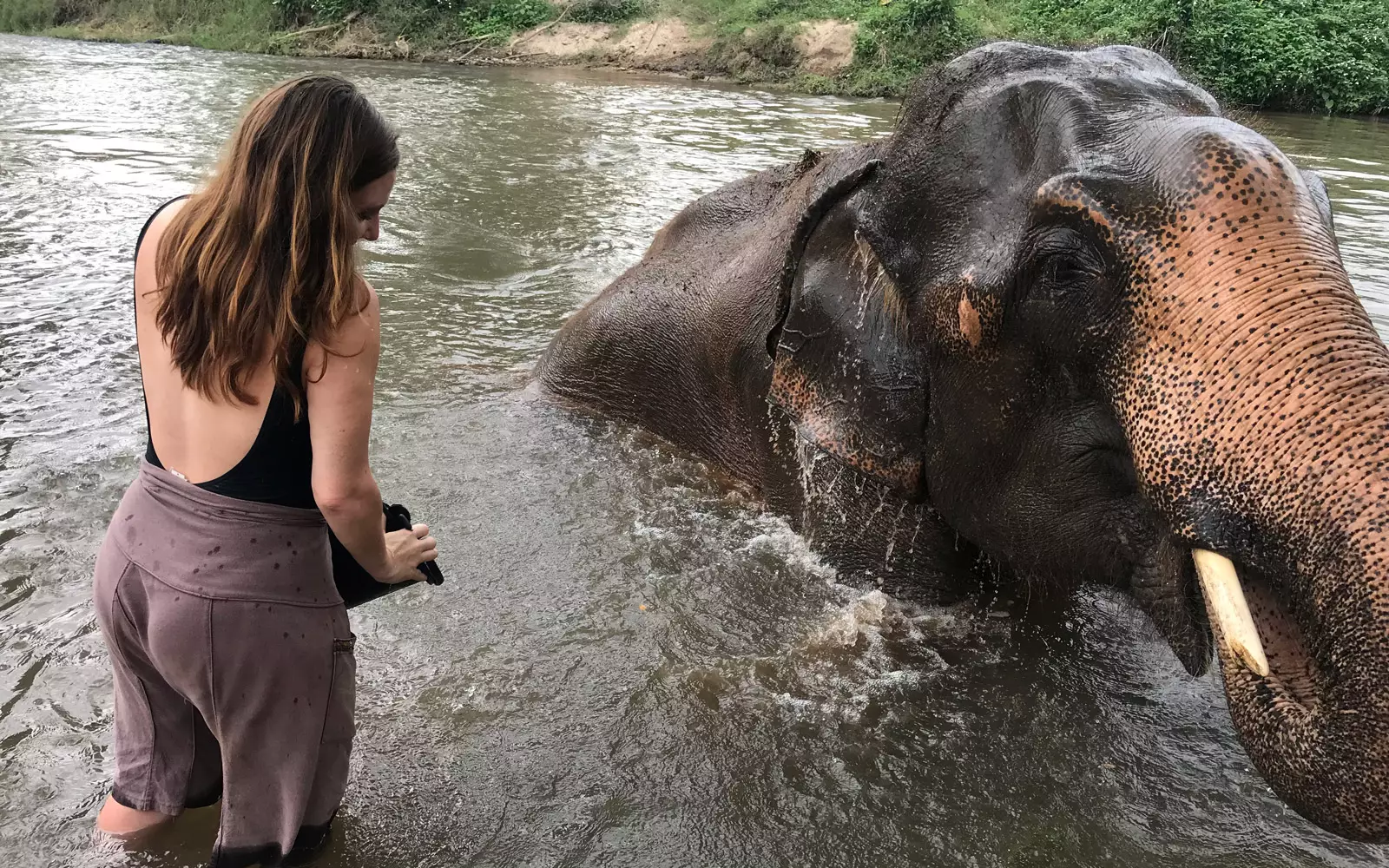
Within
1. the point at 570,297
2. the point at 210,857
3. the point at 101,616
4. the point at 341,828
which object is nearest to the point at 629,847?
the point at 341,828

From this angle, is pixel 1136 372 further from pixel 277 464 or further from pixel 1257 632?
pixel 277 464

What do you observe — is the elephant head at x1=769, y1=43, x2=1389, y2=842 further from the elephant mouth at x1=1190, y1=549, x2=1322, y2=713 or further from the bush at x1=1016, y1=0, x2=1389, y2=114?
the bush at x1=1016, y1=0, x2=1389, y2=114

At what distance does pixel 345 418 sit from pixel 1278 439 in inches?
65.5

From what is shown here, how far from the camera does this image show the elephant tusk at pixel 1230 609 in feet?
5.95

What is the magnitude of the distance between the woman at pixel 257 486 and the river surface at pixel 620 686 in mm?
466

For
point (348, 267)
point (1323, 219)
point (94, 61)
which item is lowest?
point (94, 61)

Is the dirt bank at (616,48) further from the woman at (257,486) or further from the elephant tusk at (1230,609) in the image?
the elephant tusk at (1230,609)

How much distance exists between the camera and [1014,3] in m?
24.8

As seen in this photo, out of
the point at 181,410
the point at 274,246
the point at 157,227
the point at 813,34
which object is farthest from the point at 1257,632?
the point at 813,34

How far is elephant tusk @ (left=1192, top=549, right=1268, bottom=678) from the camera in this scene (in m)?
1.81

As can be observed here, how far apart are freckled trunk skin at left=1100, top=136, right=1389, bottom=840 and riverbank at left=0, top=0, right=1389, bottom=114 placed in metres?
17.3

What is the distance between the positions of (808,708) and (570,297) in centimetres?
468

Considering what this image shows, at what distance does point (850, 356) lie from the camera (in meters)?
2.93

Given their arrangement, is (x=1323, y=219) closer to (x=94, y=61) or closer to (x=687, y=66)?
(x=687, y=66)
